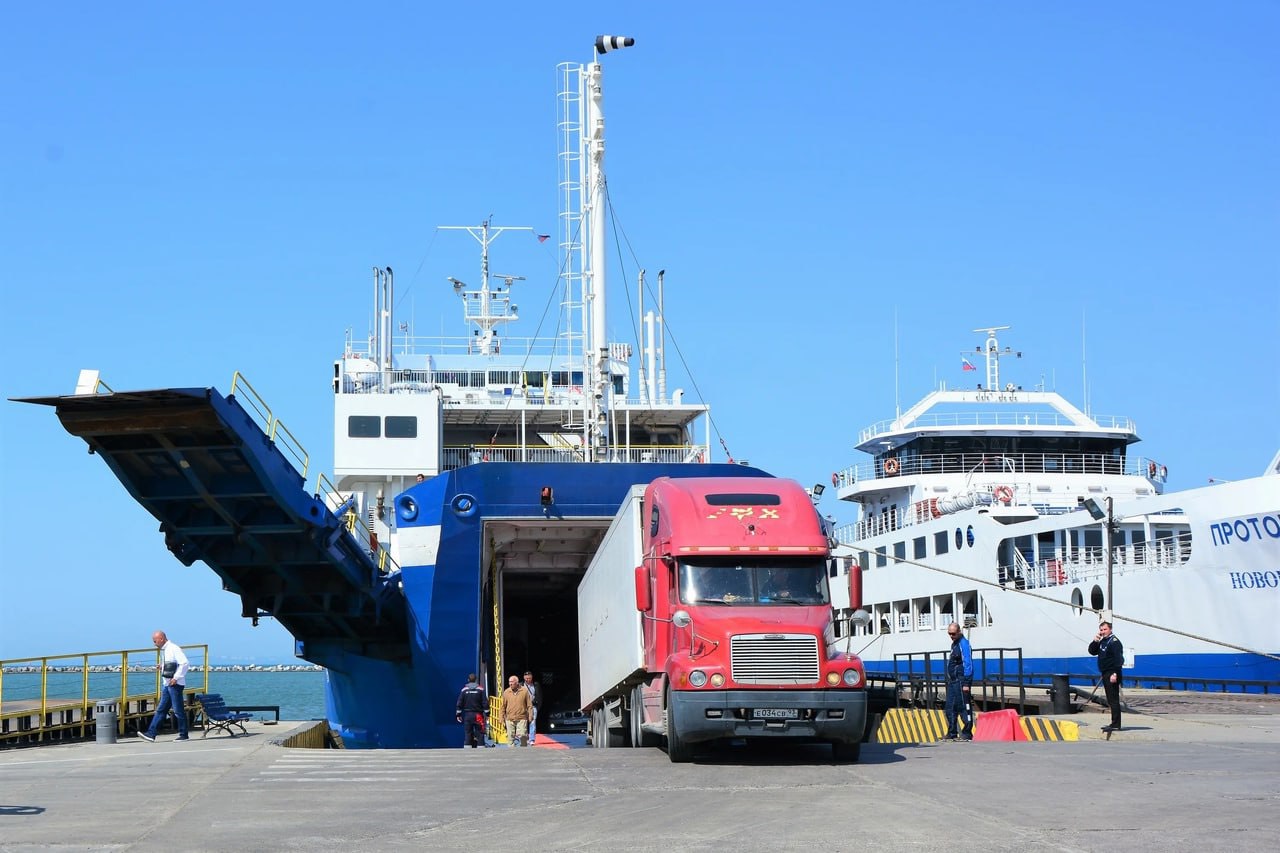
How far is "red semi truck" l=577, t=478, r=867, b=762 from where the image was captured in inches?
554

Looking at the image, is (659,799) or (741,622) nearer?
(659,799)

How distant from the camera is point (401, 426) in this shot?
1281 inches

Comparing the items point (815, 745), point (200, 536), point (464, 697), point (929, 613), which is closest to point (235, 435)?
point (200, 536)

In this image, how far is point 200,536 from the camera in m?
22.7

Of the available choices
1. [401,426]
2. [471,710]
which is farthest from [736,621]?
[401,426]

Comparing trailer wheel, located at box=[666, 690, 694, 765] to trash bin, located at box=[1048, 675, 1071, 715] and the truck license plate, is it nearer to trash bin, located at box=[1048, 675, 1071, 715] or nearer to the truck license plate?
the truck license plate

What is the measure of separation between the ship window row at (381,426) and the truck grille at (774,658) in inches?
765

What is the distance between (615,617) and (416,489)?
8587 millimetres

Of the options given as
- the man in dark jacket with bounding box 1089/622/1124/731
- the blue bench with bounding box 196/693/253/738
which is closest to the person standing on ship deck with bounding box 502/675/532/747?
the blue bench with bounding box 196/693/253/738

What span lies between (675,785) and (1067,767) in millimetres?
4038

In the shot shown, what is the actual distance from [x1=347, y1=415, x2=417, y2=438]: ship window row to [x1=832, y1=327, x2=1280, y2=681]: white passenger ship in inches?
439

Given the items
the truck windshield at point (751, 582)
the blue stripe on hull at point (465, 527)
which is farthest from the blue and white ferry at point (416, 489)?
the truck windshield at point (751, 582)

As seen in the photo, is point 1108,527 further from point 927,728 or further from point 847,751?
point 847,751

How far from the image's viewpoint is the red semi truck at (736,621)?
14.1 m
